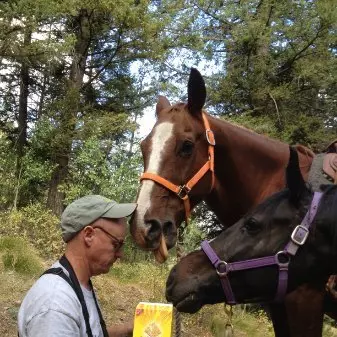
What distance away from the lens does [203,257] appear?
243cm

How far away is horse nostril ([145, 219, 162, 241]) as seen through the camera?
3.39 metres

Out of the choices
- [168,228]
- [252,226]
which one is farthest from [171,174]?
[252,226]

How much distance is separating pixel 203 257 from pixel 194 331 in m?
5.49

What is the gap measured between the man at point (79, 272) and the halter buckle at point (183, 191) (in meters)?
1.17

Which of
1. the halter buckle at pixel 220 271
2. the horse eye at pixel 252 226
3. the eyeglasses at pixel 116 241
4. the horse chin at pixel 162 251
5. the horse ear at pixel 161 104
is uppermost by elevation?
the horse ear at pixel 161 104

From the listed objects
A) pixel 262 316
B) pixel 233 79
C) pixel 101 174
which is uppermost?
pixel 233 79

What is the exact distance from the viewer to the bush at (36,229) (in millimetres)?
9969

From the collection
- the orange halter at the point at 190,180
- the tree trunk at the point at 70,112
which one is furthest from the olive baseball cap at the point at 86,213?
the tree trunk at the point at 70,112

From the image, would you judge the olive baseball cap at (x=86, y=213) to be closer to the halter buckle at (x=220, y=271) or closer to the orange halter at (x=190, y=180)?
the halter buckle at (x=220, y=271)

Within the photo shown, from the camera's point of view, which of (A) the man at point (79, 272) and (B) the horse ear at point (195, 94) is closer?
(A) the man at point (79, 272)

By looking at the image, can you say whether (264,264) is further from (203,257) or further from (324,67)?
(324,67)

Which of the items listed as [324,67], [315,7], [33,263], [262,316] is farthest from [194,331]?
[315,7]

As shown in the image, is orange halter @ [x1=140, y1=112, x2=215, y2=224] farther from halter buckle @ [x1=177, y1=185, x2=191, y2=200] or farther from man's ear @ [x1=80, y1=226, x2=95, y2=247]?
man's ear @ [x1=80, y1=226, x2=95, y2=247]

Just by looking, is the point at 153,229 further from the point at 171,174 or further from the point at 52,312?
the point at 52,312
